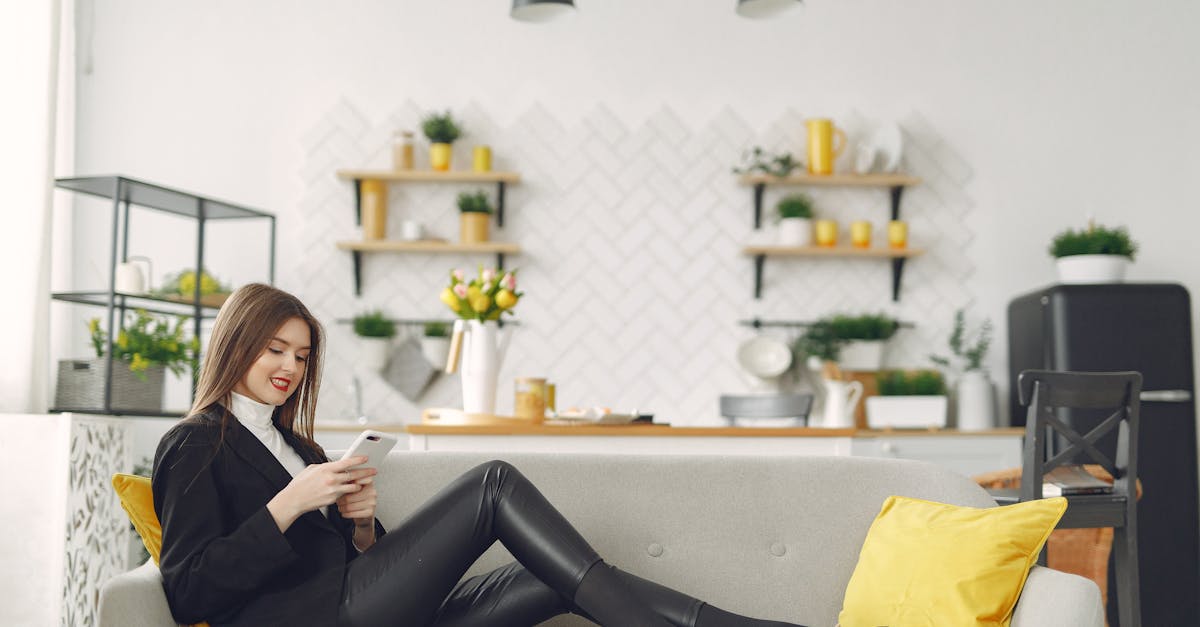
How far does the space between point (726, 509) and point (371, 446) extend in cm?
82

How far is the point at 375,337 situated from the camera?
482cm

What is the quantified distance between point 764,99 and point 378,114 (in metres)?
1.78

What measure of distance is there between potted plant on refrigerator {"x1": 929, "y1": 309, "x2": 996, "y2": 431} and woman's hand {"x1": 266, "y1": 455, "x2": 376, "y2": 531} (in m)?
3.43

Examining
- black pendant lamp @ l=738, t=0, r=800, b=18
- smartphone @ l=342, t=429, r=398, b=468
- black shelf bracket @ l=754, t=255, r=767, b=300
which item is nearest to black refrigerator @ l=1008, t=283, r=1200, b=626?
black shelf bracket @ l=754, t=255, r=767, b=300

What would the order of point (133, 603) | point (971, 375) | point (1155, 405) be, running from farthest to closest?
1. point (971, 375)
2. point (1155, 405)
3. point (133, 603)

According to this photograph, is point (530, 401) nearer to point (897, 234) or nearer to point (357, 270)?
point (357, 270)

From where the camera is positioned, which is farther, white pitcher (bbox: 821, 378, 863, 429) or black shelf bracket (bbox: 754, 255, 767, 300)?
black shelf bracket (bbox: 754, 255, 767, 300)

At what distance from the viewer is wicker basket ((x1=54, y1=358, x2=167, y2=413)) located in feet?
12.4

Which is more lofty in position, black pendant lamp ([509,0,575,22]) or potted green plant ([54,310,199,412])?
black pendant lamp ([509,0,575,22])

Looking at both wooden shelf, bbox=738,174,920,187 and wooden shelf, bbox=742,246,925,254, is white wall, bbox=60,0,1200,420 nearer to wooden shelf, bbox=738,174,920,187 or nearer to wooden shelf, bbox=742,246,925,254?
wooden shelf, bbox=738,174,920,187

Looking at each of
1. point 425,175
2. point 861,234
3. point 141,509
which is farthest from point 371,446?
point 861,234

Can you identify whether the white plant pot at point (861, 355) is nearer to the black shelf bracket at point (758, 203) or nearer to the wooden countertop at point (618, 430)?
the black shelf bracket at point (758, 203)

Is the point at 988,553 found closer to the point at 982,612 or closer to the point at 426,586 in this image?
the point at 982,612

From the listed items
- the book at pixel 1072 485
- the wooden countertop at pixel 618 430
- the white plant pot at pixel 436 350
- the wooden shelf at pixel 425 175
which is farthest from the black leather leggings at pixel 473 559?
the wooden shelf at pixel 425 175
